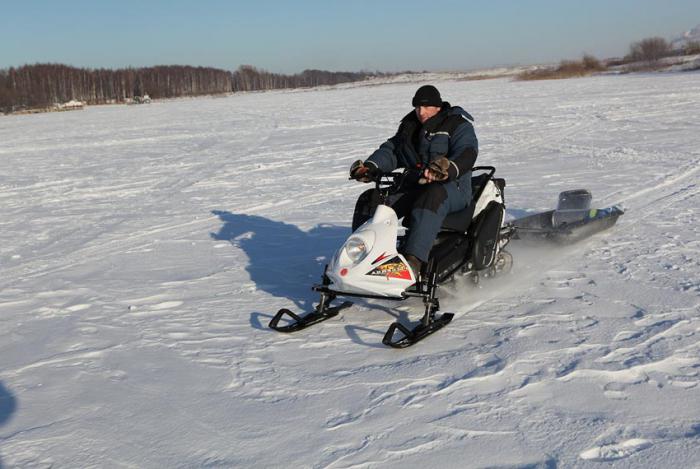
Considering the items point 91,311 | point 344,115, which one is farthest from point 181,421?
point 344,115

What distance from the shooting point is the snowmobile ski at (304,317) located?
4.39m

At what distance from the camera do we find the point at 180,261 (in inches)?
251

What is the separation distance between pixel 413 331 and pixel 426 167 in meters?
1.11

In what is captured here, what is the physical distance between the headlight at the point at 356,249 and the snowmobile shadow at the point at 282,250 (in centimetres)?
78

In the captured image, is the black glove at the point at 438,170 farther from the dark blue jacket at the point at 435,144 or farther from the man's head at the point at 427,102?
the man's head at the point at 427,102

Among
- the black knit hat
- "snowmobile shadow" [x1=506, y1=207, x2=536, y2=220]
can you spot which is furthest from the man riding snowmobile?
"snowmobile shadow" [x1=506, y1=207, x2=536, y2=220]

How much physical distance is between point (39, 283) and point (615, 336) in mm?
4645

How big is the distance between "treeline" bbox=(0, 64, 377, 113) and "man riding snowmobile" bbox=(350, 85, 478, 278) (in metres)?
80.4

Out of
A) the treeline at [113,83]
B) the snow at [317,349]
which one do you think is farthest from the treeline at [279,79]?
the snow at [317,349]

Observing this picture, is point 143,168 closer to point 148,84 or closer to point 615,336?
point 615,336

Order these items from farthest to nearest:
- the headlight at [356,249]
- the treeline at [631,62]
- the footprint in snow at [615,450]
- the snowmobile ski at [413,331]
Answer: the treeline at [631,62], the headlight at [356,249], the snowmobile ski at [413,331], the footprint in snow at [615,450]

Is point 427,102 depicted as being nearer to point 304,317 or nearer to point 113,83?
point 304,317

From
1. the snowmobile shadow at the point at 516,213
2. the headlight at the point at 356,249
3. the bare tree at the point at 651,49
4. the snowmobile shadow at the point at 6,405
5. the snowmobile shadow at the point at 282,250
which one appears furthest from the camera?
the bare tree at the point at 651,49

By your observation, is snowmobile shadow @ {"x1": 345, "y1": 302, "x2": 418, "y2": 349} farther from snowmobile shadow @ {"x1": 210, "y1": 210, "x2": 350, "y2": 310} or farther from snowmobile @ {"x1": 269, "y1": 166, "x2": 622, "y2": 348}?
snowmobile shadow @ {"x1": 210, "y1": 210, "x2": 350, "y2": 310}
